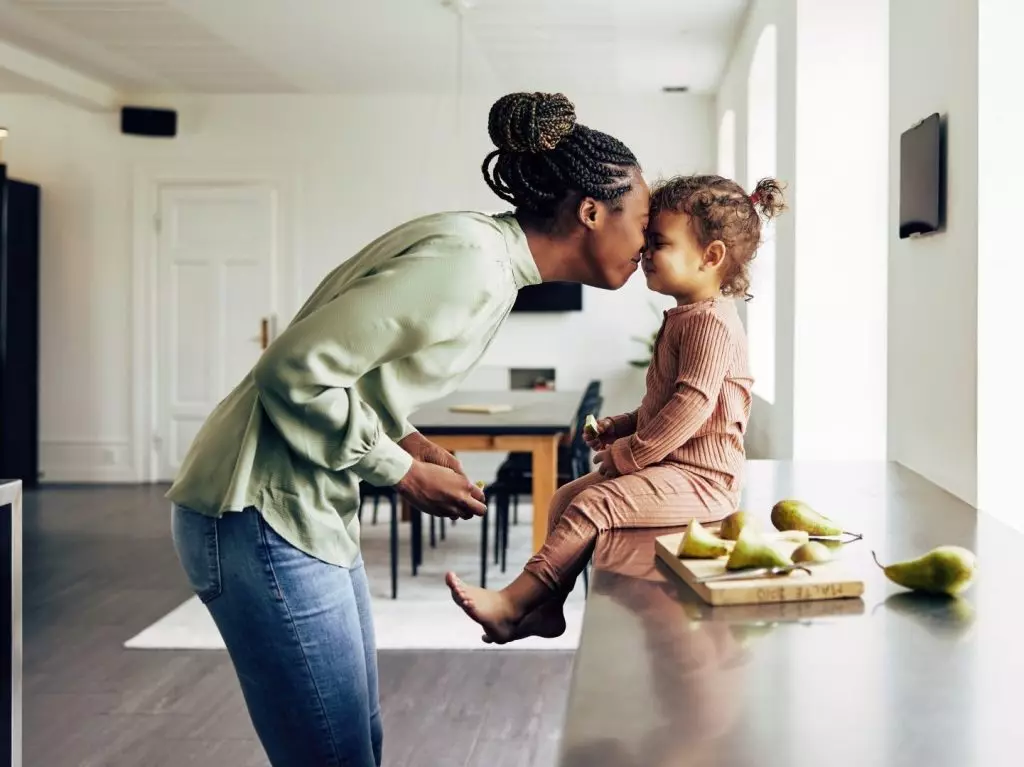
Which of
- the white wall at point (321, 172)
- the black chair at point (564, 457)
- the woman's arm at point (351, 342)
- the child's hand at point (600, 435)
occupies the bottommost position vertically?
the black chair at point (564, 457)

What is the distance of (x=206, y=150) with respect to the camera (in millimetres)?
8203

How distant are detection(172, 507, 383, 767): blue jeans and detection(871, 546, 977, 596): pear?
2.33 ft

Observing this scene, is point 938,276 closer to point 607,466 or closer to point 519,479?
point 607,466

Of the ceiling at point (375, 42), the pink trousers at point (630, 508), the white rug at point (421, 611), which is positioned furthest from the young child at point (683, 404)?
the ceiling at point (375, 42)

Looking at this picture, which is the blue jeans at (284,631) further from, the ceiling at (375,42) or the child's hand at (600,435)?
the ceiling at (375,42)

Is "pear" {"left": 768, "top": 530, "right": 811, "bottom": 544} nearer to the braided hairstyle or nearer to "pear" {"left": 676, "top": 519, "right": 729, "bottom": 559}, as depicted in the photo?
"pear" {"left": 676, "top": 519, "right": 729, "bottom": 559}

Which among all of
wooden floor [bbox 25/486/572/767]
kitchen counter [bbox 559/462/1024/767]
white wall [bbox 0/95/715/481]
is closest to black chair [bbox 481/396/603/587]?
wooden floor [bbox 25/486/572/767]

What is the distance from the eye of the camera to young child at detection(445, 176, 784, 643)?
165 centimetres

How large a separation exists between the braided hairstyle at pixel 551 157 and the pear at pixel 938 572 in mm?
607

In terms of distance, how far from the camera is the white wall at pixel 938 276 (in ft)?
6.85

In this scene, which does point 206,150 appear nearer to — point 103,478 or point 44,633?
point 103,478

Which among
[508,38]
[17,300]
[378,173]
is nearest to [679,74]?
[508,38]

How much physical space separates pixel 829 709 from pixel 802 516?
2.32 feet

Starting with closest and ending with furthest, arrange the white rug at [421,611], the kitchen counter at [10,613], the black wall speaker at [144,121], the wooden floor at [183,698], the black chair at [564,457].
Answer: the kitchen counter at [10,613], the wooden floor at [183,698], the white rug at [421,611], the black chair at [564,457], the black wall speaker at [144,121]
